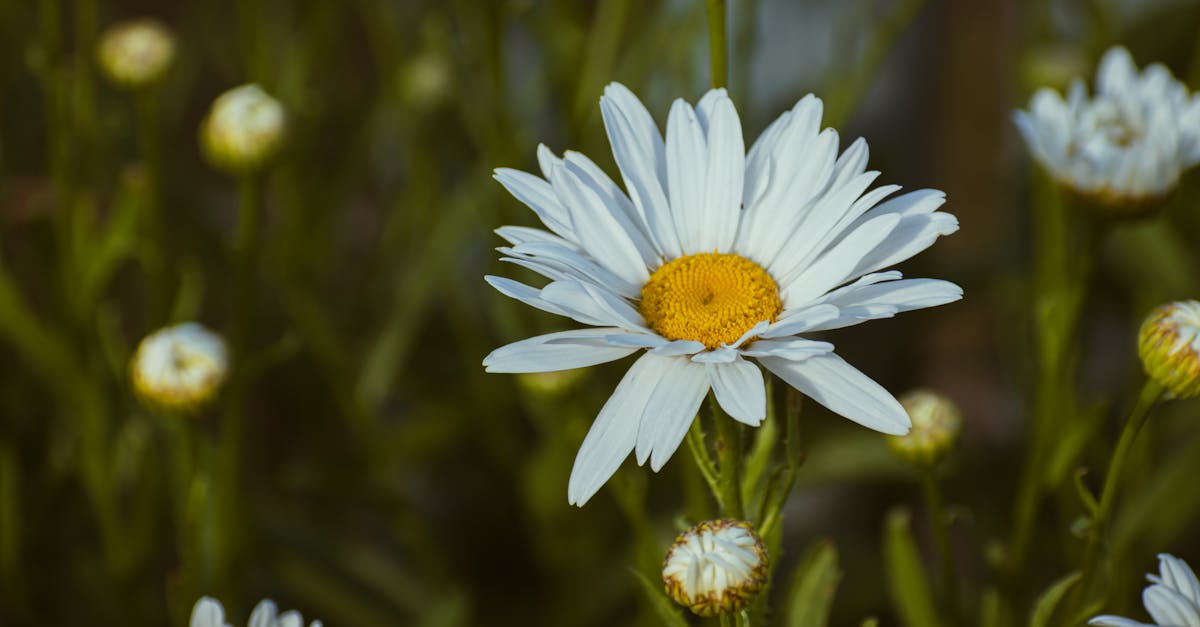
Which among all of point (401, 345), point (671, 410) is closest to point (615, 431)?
point (671, 410)

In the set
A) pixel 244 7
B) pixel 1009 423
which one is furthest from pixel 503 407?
pixel 1009 423

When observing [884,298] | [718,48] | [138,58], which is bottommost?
[884,298]

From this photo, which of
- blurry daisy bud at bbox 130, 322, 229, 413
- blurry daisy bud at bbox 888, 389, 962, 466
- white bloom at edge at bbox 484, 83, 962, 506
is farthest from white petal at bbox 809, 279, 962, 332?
blurry daisy bud at bbox 130, 322, 229, 413

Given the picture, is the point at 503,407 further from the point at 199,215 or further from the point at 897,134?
the point at 897,134

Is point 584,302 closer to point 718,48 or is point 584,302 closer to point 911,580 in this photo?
point 718,48

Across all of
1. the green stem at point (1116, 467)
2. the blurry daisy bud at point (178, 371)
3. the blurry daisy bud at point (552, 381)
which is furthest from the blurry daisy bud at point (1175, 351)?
the blurry daisy bud at point (178, 371)

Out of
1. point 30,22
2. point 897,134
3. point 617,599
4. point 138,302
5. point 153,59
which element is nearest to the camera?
point 153,59

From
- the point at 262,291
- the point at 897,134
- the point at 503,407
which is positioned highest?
the point at 897,134
